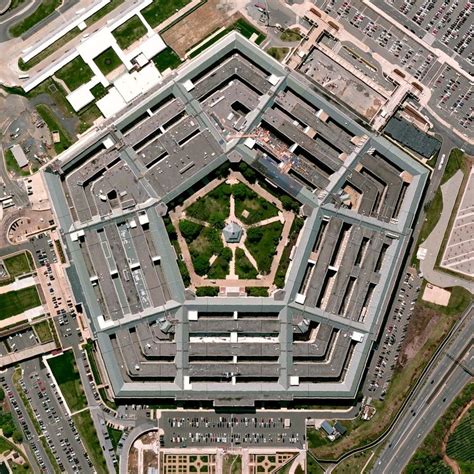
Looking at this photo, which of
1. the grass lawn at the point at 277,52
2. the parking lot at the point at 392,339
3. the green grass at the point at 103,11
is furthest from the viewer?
the grass lawn at the point at 277,52

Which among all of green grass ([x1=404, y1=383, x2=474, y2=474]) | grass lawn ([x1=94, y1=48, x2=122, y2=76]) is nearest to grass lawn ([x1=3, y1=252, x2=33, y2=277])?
grass lawn ([x1=94, y1=48, x2=122, y2=76])

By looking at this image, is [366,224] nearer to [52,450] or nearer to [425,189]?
[425,189]

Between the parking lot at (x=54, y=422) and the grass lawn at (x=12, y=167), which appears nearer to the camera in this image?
the parking lot at (x=54, y=422)

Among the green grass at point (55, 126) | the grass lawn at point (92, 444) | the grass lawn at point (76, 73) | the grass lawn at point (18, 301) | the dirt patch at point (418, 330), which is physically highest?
the grass lawn at point (76, 73)

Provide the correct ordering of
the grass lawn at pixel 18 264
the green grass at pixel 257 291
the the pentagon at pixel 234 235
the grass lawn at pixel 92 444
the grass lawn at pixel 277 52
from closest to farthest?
the the pentagon at pixel 234 235 → the green grass at pixel 257 291 → the grass lawn at pixel 92 444 → the grass lawn at pixel 18 264 → the grass lawn at pixel 277 52

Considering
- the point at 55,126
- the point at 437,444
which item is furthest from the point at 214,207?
the point at 437,444

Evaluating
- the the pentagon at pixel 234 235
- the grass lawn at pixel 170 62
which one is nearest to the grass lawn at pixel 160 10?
the grass lawn at pixel 170 62

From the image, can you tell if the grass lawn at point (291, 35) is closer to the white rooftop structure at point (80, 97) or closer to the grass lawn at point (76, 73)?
the grass lawn at point (76, 73)
